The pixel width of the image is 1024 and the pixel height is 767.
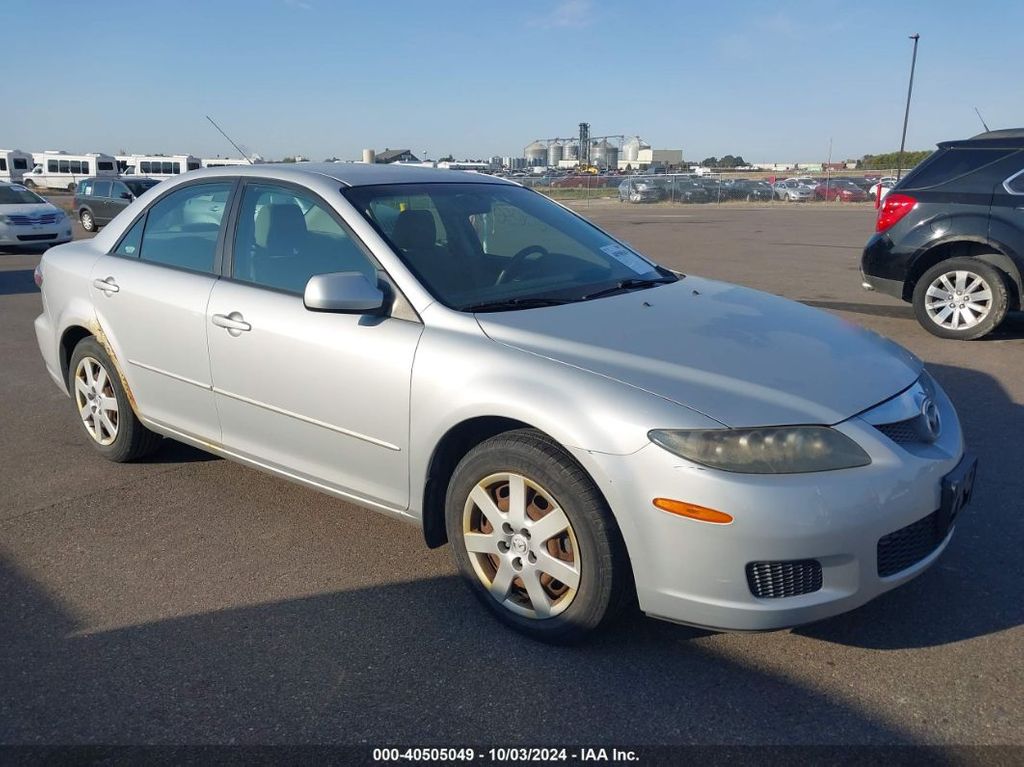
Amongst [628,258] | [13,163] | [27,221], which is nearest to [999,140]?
[628,258]

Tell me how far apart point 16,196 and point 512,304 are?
17553 mm

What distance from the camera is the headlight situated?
8.95ft

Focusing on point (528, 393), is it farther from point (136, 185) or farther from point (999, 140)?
point (136, 185)

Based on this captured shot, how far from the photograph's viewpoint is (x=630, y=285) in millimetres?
4062

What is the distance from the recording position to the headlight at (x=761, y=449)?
273 cm

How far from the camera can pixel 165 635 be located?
3.26 m

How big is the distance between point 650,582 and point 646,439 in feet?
1.53

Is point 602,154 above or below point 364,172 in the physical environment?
above

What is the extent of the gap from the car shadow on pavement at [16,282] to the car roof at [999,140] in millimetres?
11152

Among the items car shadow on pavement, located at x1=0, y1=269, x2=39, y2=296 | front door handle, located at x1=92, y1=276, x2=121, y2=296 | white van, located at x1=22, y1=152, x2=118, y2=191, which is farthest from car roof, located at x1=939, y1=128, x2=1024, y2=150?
white van, located at x1=22, y1=152, x2=118, y2=191

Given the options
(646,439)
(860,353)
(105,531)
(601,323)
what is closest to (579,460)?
(646,439)

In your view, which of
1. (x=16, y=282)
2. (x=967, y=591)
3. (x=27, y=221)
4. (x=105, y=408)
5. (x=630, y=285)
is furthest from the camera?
(x=27, y=221)

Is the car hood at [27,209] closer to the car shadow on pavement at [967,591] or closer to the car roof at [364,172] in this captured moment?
the car roof at [364,172]

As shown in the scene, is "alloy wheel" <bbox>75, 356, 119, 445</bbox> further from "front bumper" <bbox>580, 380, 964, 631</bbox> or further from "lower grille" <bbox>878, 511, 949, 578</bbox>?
"lower grille" <bbox>878, 511, 949, 578</bbox>
